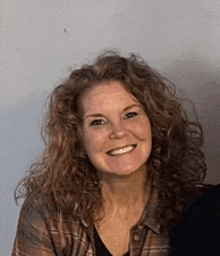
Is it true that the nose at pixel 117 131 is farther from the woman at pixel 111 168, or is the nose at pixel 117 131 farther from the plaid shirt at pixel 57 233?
the plaid shirt at pixel 57 233

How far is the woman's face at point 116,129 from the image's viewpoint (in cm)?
124

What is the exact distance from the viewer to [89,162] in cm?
145

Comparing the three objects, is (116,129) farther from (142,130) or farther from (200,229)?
(200,229)

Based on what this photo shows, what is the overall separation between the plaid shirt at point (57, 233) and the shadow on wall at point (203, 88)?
371mm

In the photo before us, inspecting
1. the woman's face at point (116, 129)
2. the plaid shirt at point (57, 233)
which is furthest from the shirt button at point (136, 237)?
the woman's face at point (116, 129)

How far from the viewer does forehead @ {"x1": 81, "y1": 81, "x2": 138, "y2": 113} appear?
1245 millimetres

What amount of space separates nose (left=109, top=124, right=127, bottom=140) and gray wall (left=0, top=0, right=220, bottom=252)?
1.32ft

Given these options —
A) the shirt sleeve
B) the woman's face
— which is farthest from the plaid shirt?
Answer: the woman's face

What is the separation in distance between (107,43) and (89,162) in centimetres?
43

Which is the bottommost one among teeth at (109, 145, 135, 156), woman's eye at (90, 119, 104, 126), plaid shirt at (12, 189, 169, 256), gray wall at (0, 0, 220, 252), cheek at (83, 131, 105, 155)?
plaid shirt at (12, 189, 169, 256)

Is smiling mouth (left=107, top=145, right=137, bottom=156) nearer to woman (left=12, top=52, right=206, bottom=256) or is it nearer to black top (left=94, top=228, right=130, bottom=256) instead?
woman (left=12, top=52, right=206, bottom=256)

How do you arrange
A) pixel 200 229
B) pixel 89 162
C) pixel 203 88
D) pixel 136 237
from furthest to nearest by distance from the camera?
pixel 203 88, pixel 89 162, pixel 136 237, pixel 200 229

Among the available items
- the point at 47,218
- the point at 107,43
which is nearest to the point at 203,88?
the point at 107,43

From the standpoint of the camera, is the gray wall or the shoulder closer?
the shoulder
